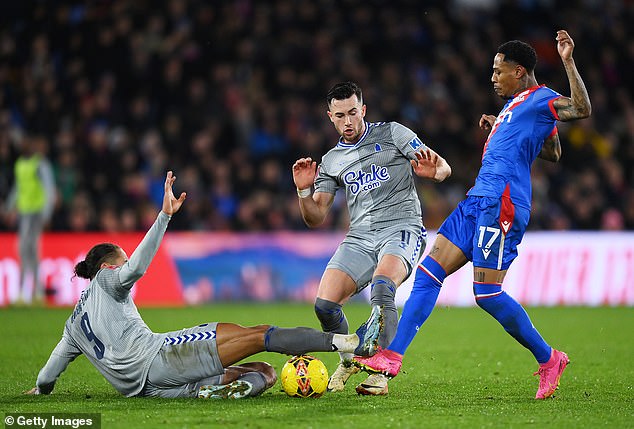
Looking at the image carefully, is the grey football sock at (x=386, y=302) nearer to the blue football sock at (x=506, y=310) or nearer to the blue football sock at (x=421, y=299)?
the blue football sock at (x=421, y=299)

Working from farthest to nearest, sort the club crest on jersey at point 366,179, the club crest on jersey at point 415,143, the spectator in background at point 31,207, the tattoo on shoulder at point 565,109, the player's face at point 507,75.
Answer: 1. the spectator in background at point 31,207
2. the club crest on jersey at point 366,179
3. the club crest on jersey at point 415,143
4. the player's face at point 507,75
5. the tattoo on shoulder at point 565,109

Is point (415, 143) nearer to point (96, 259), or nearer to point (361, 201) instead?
point (361, 201)

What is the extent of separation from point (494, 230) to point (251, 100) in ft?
42.1

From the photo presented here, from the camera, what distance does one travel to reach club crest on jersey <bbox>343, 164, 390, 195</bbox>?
7598 mm

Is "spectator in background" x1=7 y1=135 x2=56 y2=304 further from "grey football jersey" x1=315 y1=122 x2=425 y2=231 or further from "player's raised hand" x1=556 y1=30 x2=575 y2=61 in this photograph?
"player's raised hand" x1=556 y1=30 x2=575 y2=61

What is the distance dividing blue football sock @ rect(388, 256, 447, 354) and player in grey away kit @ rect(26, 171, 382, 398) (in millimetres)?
388

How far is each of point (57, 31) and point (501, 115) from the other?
13.5m

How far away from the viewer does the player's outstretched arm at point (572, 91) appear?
254 inches

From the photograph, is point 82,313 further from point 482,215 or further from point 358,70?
point 358,70

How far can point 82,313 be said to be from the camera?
6.82 m

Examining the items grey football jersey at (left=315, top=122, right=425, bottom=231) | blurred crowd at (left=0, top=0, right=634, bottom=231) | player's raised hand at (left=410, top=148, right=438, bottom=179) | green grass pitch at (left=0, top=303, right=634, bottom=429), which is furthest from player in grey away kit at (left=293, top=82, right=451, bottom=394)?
blurred crowd at (left=0, top=0, right=634, bottom=231)

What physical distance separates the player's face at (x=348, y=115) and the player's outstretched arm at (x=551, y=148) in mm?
1415

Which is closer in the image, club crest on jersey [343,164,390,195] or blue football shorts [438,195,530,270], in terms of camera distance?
blue football shorts [438,195,530,270]

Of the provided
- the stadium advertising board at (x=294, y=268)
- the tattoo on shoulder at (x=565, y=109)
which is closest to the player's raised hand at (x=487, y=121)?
the tattoo on shoulder at (x=565, y=109)
